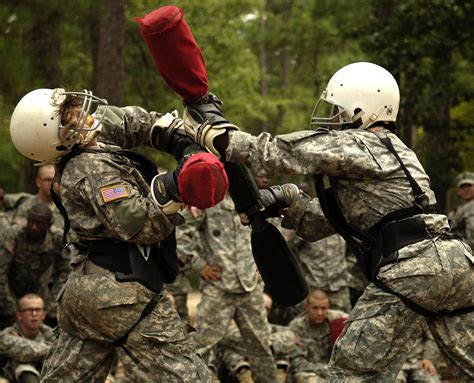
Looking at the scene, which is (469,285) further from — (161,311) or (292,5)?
(292,5)

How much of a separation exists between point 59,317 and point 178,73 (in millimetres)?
1654

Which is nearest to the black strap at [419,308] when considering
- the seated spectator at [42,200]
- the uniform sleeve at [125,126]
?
the uniform sleeve at [125,126]

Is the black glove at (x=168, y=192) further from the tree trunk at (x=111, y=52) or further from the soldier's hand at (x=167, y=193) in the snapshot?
the tree trunk at (x=111, y=52)

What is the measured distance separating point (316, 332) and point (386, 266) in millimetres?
4265

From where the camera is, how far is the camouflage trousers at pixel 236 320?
9828 mm

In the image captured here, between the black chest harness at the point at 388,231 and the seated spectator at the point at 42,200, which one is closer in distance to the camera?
the black chest harness at the point at 388,231

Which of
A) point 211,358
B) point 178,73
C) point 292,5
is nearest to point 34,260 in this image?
point 211,358

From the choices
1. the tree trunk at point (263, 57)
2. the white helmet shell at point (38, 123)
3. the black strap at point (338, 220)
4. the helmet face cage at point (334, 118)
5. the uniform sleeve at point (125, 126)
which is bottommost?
the tree trunk at point (263, 57)

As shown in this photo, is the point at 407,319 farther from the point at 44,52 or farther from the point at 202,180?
the point at 44,52

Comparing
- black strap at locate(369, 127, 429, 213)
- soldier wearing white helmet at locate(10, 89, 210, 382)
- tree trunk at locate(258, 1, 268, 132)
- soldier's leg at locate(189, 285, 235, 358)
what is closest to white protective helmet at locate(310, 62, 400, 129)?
black strap at locate(369, 127, 429, 213)

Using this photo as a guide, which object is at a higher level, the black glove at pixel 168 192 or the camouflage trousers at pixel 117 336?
the black glove at pixel 168 192

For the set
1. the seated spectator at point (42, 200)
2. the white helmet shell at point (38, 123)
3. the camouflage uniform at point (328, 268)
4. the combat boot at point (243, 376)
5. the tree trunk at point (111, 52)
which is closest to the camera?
the white helmet shell at point (38, 123)

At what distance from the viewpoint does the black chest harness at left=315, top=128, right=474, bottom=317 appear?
6.07 metres

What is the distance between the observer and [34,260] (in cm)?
1022
